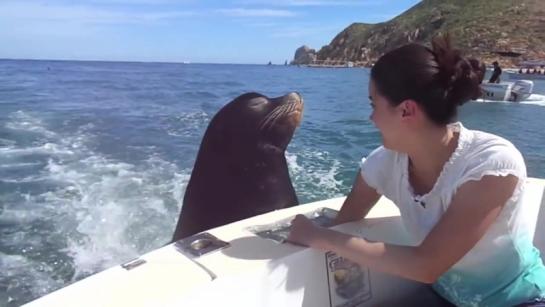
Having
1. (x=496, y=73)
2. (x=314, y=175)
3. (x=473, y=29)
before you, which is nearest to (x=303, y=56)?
(x=473, y=29)

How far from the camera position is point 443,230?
1.58 metres

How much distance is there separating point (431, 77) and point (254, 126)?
2.45 meters

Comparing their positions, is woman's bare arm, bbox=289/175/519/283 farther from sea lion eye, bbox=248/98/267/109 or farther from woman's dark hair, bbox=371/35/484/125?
sea lion eye, bbox=248/98/267/109

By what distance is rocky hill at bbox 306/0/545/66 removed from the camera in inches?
2314

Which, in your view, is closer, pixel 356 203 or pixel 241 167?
pixel 356 203

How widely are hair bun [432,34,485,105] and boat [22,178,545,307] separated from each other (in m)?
0.56

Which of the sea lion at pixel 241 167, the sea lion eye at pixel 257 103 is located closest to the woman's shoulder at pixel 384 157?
the sea lion at pixel 241 167

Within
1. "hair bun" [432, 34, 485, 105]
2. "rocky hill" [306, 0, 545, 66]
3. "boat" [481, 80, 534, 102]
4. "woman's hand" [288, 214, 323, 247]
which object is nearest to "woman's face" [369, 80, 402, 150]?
"hair bun" [432, 34, 485, 105]

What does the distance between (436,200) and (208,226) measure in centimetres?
218

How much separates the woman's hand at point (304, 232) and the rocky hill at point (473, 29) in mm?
41185

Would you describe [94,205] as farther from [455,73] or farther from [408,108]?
[455,73]

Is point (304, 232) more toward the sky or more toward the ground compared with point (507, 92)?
more toward the sky

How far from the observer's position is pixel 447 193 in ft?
5.55

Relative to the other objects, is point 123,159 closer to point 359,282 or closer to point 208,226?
point 208,226
